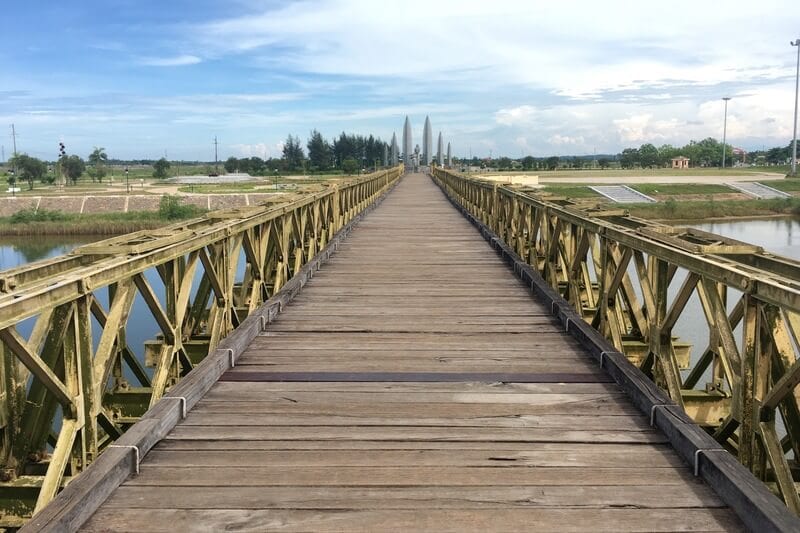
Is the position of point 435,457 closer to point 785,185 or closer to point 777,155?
point 785,185

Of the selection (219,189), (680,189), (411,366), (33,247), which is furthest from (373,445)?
(219,189)

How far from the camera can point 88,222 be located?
4553 centimetres

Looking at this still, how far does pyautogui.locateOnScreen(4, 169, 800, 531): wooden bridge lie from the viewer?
8.45 ft

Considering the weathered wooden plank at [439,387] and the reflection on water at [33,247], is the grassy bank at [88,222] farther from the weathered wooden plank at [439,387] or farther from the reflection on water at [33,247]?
the weathered wooden plank at [439,387]

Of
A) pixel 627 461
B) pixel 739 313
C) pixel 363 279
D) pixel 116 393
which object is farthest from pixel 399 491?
pixel 363 279

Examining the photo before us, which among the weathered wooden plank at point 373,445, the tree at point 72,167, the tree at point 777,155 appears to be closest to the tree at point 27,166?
the tree at point 72,167

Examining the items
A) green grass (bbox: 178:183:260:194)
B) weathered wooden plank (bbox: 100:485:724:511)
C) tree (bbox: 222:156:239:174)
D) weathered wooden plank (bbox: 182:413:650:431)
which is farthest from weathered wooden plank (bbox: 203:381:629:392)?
tree (bbox: 222:156:239:174)

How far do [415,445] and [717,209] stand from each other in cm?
4927

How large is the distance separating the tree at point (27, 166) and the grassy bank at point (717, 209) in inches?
3455

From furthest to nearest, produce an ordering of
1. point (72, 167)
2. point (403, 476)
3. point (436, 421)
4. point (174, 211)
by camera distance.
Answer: point (72, 167), point (174, 211), point (436, 421), point (403, 476)

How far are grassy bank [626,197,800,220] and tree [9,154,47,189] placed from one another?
87.8 meters

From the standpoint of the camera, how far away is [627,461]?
10.1ft

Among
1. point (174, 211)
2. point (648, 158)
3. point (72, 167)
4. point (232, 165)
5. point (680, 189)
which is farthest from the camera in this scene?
point (648, 158)

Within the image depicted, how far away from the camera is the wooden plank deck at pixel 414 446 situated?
2598 millimetres
